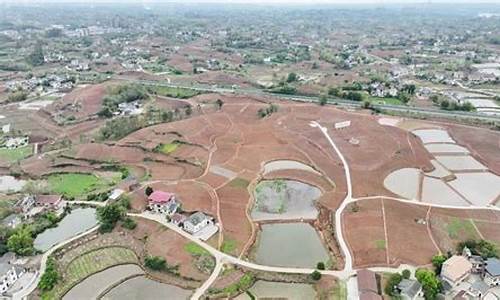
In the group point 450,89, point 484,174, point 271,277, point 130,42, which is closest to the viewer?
point 271,277

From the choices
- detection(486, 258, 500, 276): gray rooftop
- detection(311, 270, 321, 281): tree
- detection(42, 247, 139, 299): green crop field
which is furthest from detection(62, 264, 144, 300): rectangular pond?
detection(486, 258, 500, 276): gray rooftop

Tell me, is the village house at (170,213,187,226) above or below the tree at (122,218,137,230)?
above

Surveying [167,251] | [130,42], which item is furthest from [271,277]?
[130,42]

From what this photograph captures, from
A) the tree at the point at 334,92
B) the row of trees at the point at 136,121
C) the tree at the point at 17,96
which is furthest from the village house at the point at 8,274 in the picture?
the tree at the point at 334,92

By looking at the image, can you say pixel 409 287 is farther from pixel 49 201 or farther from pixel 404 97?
pixel 404 97

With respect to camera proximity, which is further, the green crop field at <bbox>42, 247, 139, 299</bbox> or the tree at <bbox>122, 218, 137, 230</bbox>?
the tree at <bbox>122, 218, 137, 230</bbox>

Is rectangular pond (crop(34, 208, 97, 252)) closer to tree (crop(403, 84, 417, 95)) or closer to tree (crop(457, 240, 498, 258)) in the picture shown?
tree (crop(457, 240, 498, 258))

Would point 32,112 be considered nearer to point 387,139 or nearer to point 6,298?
point 6,298
